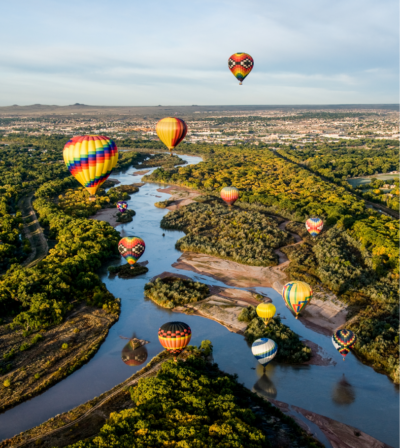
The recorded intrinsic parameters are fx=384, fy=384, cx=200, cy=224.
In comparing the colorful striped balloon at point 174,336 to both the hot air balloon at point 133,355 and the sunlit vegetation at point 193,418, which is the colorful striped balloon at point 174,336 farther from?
the hot air balloon at point 133,355

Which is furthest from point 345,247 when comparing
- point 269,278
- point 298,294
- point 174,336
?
point 174,336

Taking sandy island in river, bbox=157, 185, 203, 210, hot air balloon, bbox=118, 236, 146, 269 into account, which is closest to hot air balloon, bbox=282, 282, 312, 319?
hot air balloon, bbox=118, 236, 146, 269

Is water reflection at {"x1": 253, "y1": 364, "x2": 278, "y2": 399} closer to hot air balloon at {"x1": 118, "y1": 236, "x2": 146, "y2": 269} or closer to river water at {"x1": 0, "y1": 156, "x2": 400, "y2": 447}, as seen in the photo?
river water at {"x1": 0, "y1": 156, "x2": 400, "y2": 447}

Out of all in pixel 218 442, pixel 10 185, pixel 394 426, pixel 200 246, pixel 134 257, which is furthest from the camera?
pixel 10 185

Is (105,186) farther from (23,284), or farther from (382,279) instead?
(382,279)

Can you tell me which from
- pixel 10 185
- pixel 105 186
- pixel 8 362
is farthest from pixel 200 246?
pixel 10 185

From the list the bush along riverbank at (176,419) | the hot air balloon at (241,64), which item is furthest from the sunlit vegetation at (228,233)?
the bush along riverbank at (176,419)

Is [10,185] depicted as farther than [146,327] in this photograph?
Yes
